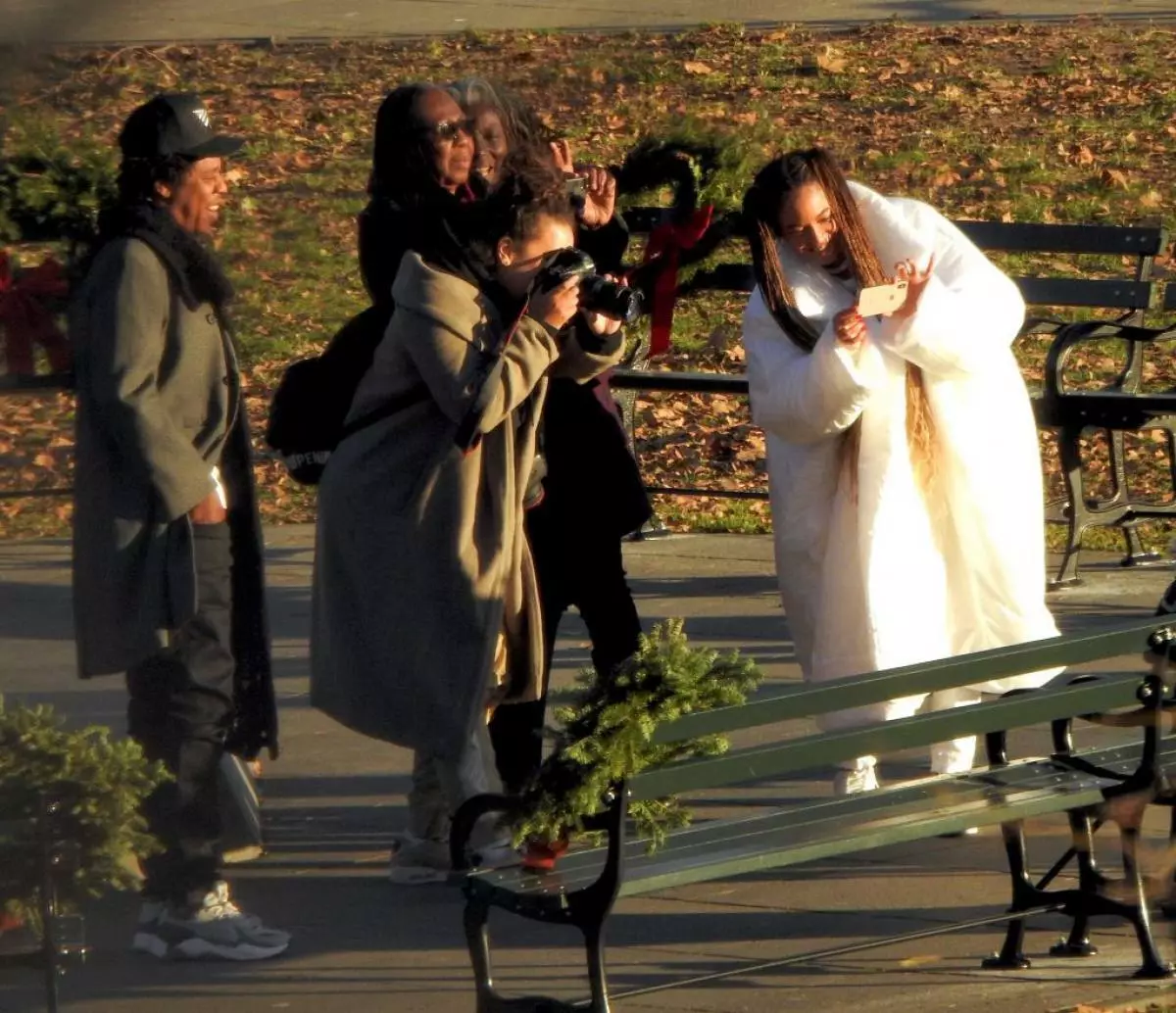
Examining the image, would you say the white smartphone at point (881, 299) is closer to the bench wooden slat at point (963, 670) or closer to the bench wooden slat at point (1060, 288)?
the bench wooden slat at point (963, 670)

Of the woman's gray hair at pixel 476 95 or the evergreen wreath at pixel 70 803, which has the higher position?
the woman's gray hair at pixel 476 95

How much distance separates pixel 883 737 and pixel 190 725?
1.56m

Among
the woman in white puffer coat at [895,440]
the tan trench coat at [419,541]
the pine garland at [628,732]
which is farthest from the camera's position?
the woman in white puffer coat at [895,440]

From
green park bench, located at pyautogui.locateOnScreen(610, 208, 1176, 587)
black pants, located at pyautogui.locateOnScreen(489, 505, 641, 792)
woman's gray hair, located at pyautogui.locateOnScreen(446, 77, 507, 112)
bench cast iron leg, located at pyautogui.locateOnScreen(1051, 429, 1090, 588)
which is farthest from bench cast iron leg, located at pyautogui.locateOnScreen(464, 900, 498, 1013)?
bench cast iron leg, located at pyautogui.locateOnScreen(1051, 429, 1090, 588)

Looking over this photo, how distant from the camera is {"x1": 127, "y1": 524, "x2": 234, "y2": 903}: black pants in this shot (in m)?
4.21

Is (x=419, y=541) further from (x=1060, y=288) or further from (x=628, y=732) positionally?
(x=1060, y=288)

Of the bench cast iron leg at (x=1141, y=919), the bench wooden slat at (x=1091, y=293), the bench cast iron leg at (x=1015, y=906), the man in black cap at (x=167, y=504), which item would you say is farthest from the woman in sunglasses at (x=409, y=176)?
the bench wooden slat at (x=1091, y=293)

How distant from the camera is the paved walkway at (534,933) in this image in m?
3.96

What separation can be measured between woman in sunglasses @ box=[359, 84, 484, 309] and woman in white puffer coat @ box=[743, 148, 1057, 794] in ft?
2.69

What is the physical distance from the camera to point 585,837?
12.6 ft

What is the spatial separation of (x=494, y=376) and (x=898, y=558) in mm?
1235

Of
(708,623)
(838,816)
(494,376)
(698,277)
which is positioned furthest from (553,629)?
(698,277)

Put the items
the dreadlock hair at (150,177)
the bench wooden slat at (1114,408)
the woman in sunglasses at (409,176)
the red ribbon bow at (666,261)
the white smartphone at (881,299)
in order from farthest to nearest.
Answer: the bench wooden slat at (1114,408)
the red ribbon bow at (666,261)
the white smartphone at (881,299)
the woman in sunglasses at (409,176)
the dreadlock hair at (150,177)

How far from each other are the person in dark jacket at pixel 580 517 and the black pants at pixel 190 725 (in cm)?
81
